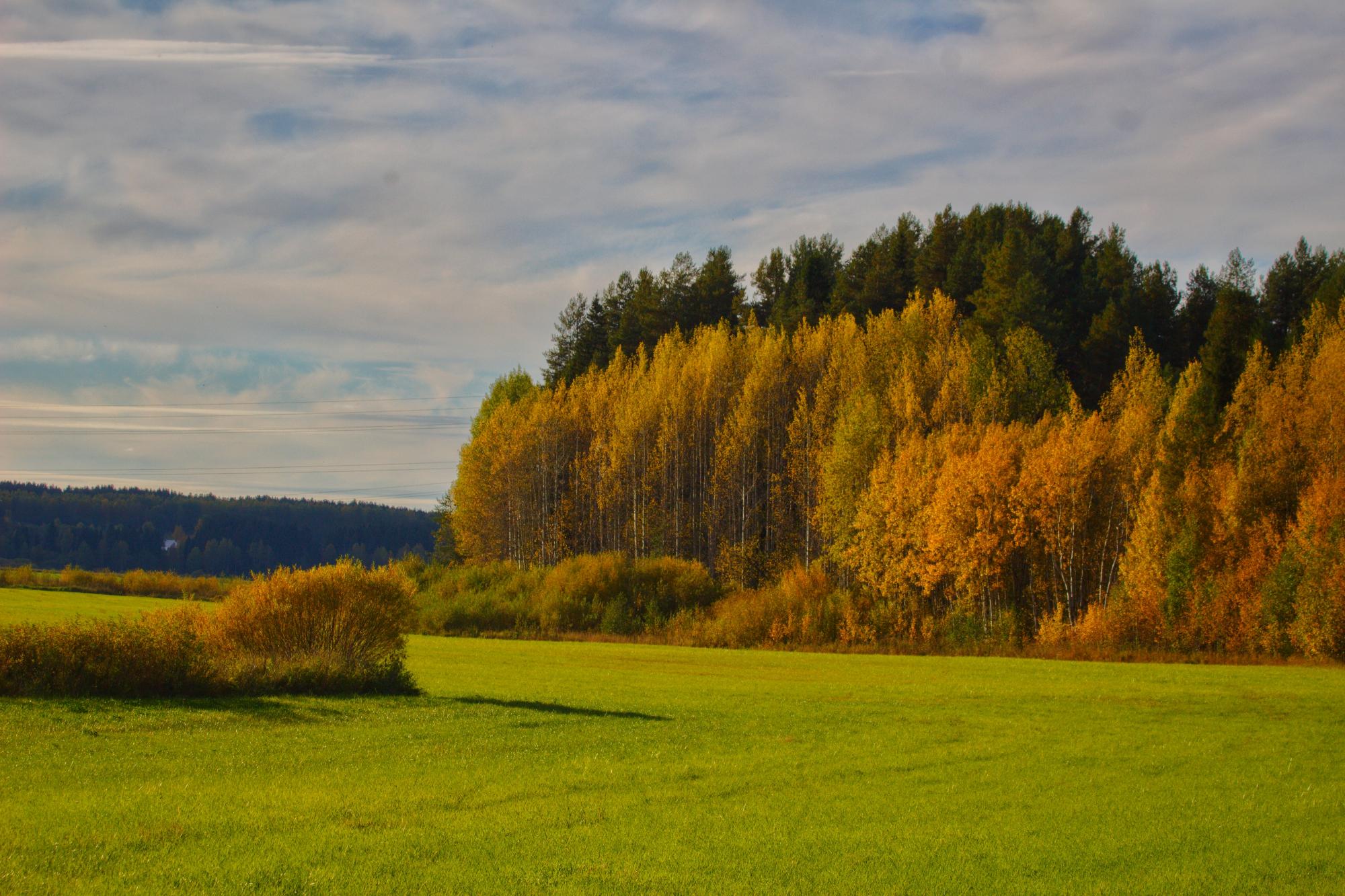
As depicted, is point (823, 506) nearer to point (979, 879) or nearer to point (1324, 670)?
point (1324, 670)

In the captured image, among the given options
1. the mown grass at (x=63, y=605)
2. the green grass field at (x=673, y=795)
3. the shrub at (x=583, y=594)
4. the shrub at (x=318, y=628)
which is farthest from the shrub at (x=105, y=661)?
the shrub at (x=583, y=594)

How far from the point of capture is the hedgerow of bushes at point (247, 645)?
20.6 m

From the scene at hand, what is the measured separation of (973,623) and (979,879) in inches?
1653

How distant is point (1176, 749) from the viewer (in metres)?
18.9

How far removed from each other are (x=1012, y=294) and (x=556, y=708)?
50.7m

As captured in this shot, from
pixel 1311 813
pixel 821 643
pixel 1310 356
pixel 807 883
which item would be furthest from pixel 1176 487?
pixel 807 883

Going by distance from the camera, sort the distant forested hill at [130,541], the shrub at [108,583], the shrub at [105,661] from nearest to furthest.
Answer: the shrub at [105,661] → the shrub at [108,583] → the distant forested hill at [130,541]

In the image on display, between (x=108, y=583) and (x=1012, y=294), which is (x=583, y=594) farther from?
(x=108, y=583)

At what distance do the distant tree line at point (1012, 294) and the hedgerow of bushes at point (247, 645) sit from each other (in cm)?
4590

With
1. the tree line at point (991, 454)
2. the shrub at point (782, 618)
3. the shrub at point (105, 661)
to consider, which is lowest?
the shrub at point (782, 618)

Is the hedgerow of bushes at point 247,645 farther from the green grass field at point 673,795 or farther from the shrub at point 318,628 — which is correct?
the green grass field at point 673,795

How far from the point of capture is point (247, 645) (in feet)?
84.4

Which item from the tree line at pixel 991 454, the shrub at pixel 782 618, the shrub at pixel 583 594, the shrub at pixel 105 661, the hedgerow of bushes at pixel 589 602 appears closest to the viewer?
the shrub at pixel 105 661

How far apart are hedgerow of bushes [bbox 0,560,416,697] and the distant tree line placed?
45898 millimetres
